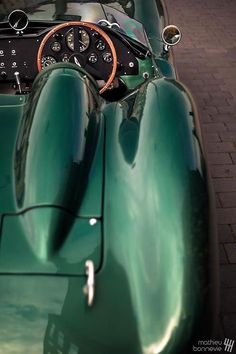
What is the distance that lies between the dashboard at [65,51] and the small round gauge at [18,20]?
0.05 m

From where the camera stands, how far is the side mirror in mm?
3905

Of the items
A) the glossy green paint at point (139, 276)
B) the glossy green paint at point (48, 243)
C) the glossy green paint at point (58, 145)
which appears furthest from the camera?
the glossy green paint at point (58, 145)

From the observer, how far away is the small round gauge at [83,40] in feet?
10.6

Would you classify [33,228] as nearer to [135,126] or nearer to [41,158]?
[41,158]

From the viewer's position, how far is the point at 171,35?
3.92 meters

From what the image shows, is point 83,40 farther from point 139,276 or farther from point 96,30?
point 139,276

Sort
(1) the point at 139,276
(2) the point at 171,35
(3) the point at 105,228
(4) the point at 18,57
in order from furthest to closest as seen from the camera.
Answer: (2) the point at 171,35 < (4) the point at 18,57 < (3) the point at 105,228 < (1) the point at 139,276

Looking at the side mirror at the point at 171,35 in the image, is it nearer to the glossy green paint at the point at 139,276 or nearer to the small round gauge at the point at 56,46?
the small round gauge at the point at 56,46

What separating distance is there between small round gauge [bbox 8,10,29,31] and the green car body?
1.24 metres

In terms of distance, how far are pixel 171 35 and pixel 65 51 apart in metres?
1.07

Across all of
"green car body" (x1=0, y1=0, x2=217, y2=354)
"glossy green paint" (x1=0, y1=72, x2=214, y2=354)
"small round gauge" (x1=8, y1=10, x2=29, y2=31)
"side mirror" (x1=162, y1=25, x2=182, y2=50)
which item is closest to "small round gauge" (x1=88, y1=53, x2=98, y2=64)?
"small round gauge" (x1=8, y1=10, x2=29, y2=31)

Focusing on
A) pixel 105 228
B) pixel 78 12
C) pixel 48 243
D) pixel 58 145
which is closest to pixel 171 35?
pixel 78 12

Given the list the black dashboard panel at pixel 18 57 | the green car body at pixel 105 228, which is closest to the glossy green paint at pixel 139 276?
the green car body at pixel 105 228

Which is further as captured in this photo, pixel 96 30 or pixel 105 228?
pixel 96 30
